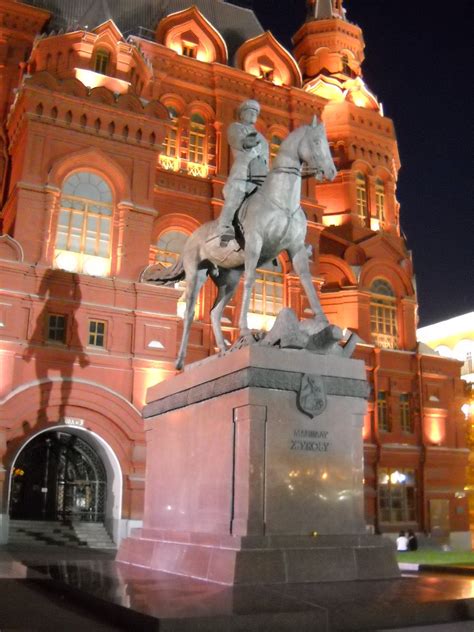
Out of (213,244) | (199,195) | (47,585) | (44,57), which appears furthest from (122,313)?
(47,585)

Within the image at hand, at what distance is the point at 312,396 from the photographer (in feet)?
27.7

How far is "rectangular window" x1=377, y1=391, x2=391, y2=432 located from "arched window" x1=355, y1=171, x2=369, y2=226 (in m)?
8.90

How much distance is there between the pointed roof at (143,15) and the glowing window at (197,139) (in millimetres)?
5066

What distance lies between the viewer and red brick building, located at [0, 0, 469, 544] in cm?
2400

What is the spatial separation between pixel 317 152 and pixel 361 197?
94.0 ft

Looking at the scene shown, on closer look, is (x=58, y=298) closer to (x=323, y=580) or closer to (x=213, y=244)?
(x=213, y=244)

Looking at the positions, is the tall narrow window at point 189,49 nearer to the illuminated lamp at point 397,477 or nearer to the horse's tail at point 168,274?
the illuminated lamp at point 397,477

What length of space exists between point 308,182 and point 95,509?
17.7m

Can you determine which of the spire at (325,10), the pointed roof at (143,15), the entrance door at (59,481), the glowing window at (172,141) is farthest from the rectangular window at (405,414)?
the spire at (325,10)

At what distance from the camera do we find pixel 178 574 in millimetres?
8625

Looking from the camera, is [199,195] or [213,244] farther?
[199,195]

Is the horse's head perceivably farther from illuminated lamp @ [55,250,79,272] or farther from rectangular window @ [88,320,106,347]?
illuminated lamp @ [55,250,79,272]

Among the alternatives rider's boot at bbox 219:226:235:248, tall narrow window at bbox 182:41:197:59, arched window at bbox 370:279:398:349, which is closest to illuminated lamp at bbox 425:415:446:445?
arched window at bbox 370:279:398:349

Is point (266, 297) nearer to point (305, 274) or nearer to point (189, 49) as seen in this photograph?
point (189, 49)
